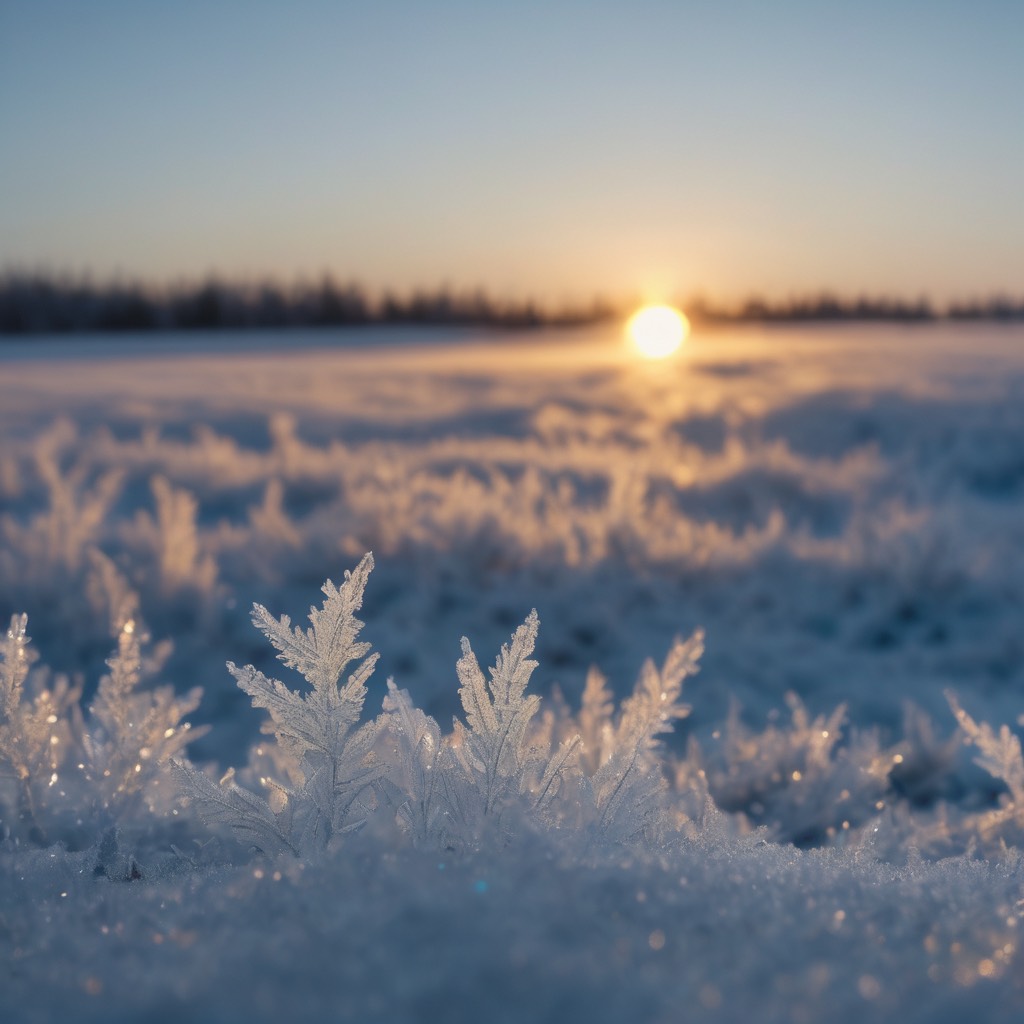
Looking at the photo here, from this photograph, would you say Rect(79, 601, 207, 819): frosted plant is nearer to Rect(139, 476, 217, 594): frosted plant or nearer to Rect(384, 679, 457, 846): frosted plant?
Rect(384, 679, 457, 846): frosted plant

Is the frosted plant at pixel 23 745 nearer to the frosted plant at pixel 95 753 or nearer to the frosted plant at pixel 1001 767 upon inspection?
the frosted plant at pixel 95 753

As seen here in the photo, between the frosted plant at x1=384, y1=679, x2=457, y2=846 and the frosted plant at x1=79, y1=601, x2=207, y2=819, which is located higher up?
the frosted plant at x1=384, y1=679, x2=457, y2=846

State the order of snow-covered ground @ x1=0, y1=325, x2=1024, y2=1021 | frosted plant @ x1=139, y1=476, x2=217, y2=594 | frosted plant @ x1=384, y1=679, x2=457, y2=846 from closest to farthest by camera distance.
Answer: snow-covered ground @ x1=0, y1=325, x2=1024, y2=1021 → frosted plant @ x1=384, y1=679, x2=457, y2=846 → frosted plant @ x1=139, y1=476, x2=217, y2=594

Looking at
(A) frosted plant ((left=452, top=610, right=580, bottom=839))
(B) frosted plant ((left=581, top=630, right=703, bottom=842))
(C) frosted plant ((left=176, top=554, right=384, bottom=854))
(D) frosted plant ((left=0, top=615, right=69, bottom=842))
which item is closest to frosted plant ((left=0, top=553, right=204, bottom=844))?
(D) frosted plant ((left=0, top=615, right=69, bottom=842))

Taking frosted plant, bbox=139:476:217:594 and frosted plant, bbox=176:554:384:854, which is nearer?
frosted plant, bbox=176:554:384:854

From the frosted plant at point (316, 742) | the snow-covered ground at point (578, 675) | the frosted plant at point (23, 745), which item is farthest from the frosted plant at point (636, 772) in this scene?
the frosted plant at point (23, 745)

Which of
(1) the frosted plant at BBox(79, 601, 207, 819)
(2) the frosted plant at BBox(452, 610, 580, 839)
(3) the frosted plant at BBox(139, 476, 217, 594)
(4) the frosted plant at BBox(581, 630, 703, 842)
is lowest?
(3) the frosted plant at BBox(139, 476, 217, 594)

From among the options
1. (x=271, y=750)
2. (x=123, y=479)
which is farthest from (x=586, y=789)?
(x=123, y=479)
